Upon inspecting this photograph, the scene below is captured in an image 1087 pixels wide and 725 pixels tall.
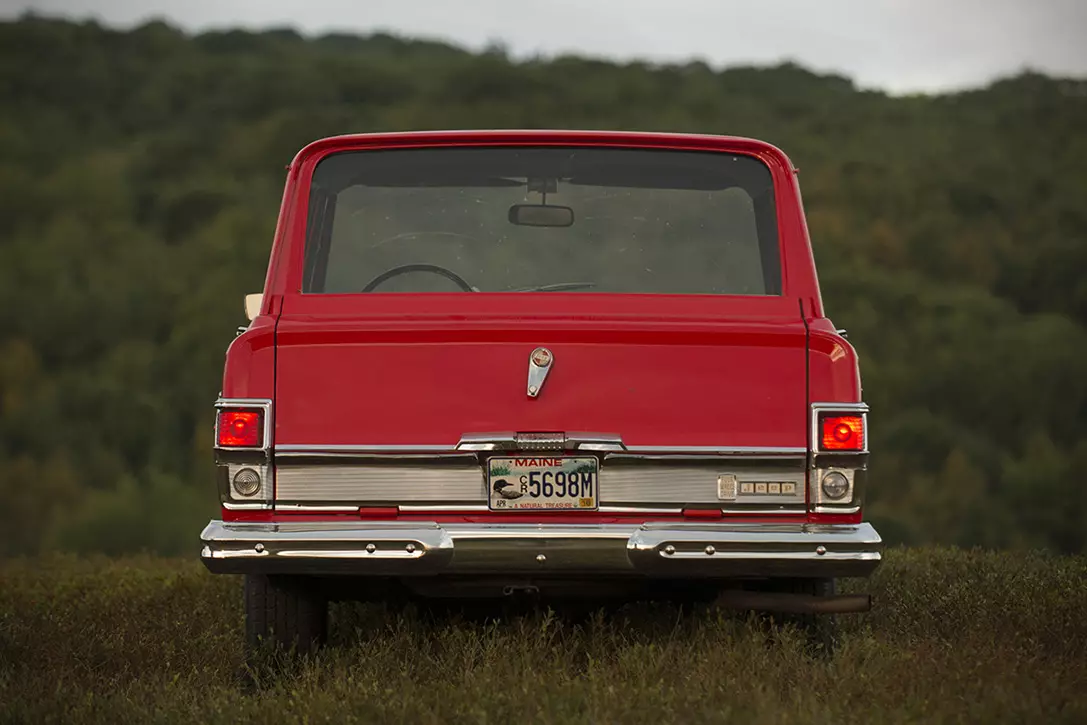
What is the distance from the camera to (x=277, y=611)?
5672 millimetres

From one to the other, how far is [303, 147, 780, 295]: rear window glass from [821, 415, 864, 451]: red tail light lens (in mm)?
813

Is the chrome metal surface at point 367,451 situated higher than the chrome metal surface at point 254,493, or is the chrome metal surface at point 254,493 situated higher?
the chrome metal surface at point 367,451

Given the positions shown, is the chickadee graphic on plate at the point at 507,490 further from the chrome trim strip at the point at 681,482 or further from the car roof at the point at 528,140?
the car roof at the point at 528,140

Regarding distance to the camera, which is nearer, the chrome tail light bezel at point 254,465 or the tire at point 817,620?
the chrome tail light bezel at point 254,465

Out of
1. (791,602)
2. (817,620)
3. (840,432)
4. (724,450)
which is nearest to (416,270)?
(724,450)

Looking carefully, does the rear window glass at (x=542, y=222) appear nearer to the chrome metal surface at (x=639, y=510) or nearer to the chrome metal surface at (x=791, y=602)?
the chrome metal surface at (x=639, y=510)

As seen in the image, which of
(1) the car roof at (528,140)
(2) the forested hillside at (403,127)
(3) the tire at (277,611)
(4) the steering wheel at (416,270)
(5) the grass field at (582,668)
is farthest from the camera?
(2) the forested hillside at (403,127)

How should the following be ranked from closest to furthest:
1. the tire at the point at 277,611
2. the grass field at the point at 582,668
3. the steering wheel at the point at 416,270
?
the grass field at the point at 582,668 < the tire at the point at 277,611 < the steering wheel at the point at 416,270

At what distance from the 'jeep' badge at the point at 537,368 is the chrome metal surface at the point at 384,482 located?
321 mm

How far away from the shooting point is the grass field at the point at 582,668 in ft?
16.0

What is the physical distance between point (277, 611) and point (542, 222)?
5.93ft

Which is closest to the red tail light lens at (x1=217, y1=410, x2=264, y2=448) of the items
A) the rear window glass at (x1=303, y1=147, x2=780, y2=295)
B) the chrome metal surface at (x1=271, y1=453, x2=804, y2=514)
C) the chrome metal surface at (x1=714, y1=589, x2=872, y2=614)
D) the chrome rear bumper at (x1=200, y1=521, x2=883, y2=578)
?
the chrome metal surface at (x1=271, y1=453, x2=804, y2=514)

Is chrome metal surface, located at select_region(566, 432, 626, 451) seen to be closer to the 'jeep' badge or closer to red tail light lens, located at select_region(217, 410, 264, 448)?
the 'jeep' badge

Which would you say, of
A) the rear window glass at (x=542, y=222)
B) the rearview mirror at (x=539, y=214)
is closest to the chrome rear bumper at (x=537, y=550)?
the rear window glass at (x=542, y=222)
